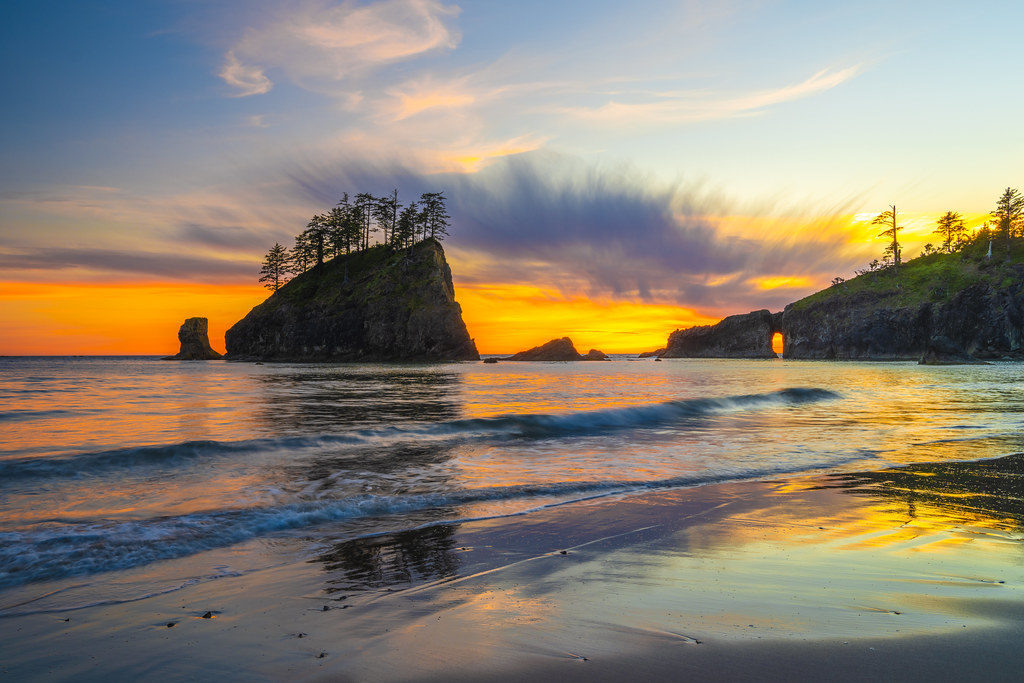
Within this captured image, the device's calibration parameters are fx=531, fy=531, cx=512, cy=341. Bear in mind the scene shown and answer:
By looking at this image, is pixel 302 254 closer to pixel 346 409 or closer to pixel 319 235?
pixel 319 235

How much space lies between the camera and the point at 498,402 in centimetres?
2511

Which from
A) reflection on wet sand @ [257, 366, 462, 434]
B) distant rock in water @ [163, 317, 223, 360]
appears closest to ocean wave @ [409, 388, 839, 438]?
reflection on wet sand @ [257, 366, 462, 434]

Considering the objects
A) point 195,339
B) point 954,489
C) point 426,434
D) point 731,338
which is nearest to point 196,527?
point 426,434

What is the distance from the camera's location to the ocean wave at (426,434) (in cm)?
1012

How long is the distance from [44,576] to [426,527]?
3646mm

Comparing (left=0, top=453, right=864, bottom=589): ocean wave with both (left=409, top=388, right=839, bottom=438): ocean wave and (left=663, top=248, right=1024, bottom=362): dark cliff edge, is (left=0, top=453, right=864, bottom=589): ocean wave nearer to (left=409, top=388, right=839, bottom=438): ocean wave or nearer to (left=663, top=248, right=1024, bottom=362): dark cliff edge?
(left=409, top=388, right=839, bottom=438): ocean wave

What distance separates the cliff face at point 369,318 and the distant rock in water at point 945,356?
67938 millimetres

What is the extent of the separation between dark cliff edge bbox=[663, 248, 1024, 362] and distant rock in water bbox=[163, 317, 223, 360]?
12395 cm

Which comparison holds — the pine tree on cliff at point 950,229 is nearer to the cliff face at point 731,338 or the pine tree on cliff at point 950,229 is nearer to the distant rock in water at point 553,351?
the cliff face at point 731,338

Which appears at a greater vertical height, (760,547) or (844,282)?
(844,282)

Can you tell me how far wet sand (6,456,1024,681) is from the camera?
3076 millimetres

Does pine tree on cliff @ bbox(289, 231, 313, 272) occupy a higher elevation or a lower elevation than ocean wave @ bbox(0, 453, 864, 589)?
higher

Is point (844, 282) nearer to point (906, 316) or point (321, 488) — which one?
point (906, 316)

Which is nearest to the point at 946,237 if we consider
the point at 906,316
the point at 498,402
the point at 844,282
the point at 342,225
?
the point at 844,282
